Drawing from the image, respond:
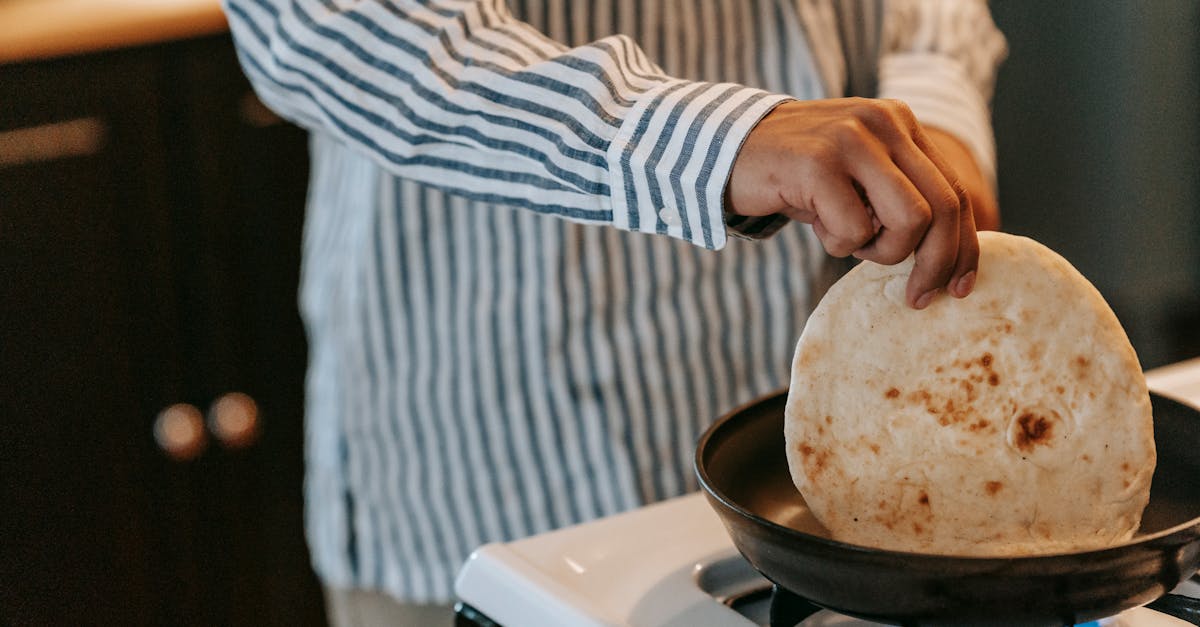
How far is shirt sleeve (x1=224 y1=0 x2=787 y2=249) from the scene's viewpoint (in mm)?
743

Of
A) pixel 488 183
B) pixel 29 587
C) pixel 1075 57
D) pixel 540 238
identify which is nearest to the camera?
pixel 488 183

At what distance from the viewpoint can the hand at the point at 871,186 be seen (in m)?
0.66

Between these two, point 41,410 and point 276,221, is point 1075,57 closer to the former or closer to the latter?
point 276,221

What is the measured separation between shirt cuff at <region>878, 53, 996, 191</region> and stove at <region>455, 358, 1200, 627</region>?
0.51 m

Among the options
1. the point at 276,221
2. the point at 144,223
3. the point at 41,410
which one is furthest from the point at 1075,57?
the point at 41,410

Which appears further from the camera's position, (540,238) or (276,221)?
(276,221)

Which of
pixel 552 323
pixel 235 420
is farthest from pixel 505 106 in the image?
pixel 235 420

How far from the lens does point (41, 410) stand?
1.68 m

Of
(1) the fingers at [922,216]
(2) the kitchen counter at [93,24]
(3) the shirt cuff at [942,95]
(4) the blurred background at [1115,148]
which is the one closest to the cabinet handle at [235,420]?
(2) the kitchen counter at [93,24]

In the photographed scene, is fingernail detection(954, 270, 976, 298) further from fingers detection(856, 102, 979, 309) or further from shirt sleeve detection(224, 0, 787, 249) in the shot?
shirt sleeve detection(224, 0, 787, 249)

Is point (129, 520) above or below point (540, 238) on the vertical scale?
below

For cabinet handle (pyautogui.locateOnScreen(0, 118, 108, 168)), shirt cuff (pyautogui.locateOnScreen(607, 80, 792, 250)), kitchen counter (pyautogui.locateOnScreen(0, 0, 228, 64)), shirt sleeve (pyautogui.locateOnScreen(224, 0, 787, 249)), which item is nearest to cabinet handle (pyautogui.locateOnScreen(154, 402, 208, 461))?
cabinet handle (pyautogui.locateOnScreen(0, 118, 108, 168))

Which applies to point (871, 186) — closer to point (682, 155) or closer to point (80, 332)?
point (682, 155)

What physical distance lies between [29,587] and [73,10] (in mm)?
760
